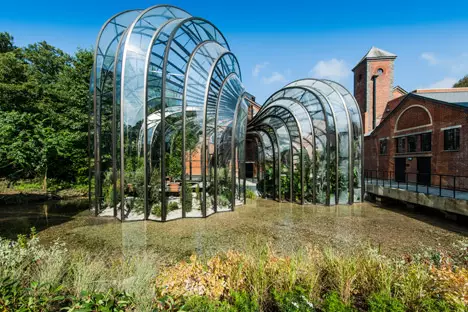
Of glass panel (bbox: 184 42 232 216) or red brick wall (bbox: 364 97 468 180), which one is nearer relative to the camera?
glass panel (bbox: 184 42 232 216)

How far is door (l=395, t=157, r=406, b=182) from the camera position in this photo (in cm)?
1530

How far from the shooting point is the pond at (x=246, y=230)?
5742mm

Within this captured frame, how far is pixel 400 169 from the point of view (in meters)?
15.7

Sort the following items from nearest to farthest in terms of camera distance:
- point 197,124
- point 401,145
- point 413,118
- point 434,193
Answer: point 197,124
point 434,193
point 413,118
point 401,145

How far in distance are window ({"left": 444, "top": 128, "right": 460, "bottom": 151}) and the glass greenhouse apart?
19.0ft

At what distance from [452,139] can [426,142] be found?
1675 mm

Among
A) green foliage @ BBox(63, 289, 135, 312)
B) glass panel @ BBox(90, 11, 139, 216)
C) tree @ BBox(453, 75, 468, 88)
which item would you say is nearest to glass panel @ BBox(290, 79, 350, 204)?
green foliage @ BBox(63, 289, 135, 312)

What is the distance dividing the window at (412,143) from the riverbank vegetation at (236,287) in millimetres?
14639

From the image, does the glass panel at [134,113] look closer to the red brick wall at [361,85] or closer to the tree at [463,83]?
the red brick wall at [361,85]

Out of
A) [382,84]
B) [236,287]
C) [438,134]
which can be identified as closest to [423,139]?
[438,134]

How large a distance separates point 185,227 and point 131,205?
2775 mm

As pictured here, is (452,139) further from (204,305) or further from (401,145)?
(204,305)

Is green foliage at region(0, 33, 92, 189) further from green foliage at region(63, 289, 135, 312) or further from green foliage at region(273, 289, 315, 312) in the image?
green foliage at region(273, 289, 315, 312)

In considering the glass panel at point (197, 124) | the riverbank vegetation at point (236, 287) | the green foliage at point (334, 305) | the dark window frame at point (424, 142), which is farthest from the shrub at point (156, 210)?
the dark window frame at point (424, 142)
